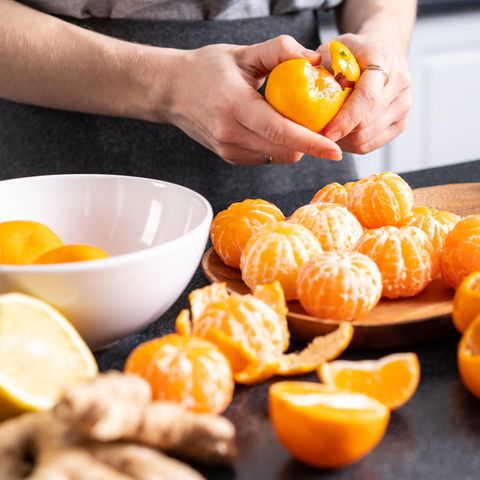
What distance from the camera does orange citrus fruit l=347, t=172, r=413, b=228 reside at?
3.33 ft

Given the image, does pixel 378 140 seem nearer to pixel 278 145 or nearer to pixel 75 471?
pixel 278 145

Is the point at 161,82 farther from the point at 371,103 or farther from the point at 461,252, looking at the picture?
the point at 461,252

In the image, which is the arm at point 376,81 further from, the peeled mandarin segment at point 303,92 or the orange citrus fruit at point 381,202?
the orange citrus fruit at point 381,202

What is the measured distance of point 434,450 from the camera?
2.10 feet

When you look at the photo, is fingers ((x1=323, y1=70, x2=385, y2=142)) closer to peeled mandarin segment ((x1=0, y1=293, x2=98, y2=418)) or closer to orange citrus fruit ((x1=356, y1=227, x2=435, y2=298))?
orange citrus fruit ((x1=356, y1=227, x2=435, y2=298))

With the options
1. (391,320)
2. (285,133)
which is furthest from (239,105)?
(391,320)

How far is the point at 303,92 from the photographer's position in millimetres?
1077

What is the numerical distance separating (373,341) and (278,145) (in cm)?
40

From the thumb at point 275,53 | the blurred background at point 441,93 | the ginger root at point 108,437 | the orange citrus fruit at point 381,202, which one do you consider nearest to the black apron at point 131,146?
the thumb at point 275,53

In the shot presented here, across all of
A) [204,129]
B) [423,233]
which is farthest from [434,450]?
[204,129]

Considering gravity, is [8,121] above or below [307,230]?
below

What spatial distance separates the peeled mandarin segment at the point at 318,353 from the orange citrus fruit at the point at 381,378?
7 cm

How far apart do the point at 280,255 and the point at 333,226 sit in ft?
0.34

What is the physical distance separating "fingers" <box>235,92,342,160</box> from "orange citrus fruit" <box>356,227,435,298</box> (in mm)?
219
